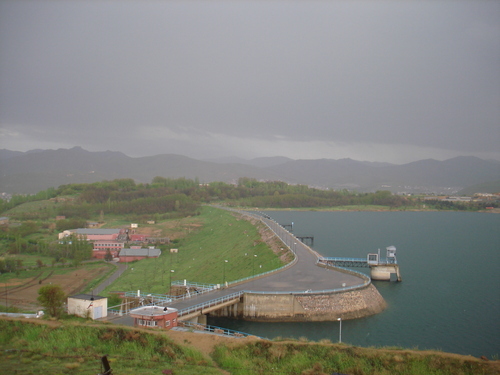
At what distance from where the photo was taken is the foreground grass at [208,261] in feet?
164

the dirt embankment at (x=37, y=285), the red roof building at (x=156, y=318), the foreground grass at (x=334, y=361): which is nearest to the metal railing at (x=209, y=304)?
the red roof building at (x=156, y=318)

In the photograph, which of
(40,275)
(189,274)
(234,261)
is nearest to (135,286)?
(189,274)

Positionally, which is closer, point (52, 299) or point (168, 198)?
point (52, 299)

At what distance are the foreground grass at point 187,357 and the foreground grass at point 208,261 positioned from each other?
78.2 ft

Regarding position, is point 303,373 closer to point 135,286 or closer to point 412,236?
point 135,286

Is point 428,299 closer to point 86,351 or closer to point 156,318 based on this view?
point 156,318

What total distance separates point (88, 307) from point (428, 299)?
106ft

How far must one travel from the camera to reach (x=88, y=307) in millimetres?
27438

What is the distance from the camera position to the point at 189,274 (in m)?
55.8

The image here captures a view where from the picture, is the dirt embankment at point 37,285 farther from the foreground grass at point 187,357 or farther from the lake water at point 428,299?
the lake water at point 428,299

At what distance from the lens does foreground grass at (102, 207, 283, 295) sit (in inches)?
1963

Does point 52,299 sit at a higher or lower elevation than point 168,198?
lower

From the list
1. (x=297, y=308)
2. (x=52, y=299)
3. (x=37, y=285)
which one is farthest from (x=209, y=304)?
(x=37, y=285)


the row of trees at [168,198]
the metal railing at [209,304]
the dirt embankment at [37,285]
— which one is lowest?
the dirt embankment at [37,285]
